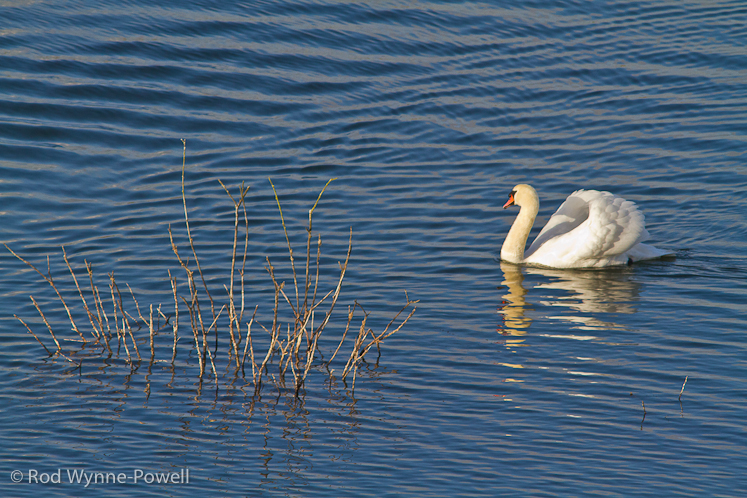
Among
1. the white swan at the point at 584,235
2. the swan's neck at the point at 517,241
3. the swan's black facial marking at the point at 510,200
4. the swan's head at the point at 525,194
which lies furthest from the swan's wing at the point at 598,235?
the swan's black facial marking at the point at 510,200

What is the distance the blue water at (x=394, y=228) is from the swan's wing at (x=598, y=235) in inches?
10.6

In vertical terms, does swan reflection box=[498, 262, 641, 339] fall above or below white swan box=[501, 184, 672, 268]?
below

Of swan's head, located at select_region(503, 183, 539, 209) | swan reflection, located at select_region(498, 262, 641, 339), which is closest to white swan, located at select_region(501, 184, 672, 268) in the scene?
swan's head, located at select_region(503, 183, 539, 209)

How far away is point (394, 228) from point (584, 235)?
286 cm

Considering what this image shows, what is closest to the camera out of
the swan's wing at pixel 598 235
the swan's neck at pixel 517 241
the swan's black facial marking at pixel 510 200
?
the swan's wing at pixel 598 235

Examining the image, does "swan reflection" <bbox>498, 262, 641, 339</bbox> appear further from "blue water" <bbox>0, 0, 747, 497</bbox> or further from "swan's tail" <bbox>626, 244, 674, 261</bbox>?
"swan's tail" <bbox>626, 244, 674, 261</bbox>

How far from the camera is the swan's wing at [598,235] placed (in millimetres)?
12312

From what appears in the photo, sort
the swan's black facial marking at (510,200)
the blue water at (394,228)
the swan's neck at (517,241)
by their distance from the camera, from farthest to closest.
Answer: the swan's black facial marking at (510,200), the swan's neck at (517,241), the blue water at (394,228)

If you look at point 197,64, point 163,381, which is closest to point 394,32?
point 197,64

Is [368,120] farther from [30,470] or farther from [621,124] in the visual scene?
[30,470]

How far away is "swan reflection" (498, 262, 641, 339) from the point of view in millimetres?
10523

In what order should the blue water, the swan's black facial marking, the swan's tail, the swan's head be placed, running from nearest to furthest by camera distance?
the blue water, the swan's tail, the swan's head, the swan's black facial marking

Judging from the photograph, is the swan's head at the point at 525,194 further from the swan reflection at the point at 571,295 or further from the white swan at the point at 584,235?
the swan reflection at the point at 571,295

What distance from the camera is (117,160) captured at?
1733 centimetres
